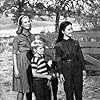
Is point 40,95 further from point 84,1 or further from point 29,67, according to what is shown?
point 84,1

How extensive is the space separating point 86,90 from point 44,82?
2793 mm

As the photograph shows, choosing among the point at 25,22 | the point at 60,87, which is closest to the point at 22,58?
the point at 25,22

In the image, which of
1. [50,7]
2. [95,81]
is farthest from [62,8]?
[95,81]

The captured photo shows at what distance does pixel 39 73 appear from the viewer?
3795 millimetres

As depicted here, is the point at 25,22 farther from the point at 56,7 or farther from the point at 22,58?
the point at 56,7

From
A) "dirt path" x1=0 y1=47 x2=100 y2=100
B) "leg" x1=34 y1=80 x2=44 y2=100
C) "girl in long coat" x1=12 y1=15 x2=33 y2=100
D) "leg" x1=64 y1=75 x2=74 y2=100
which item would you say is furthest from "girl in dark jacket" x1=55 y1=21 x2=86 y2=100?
"dirt path" x1=0 y1=47 x2=100 y2=100

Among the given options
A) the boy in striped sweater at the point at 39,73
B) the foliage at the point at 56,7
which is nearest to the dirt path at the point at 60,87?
the boy in striped sweater at the point at 39,73

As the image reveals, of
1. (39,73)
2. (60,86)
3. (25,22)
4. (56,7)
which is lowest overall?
(60,86)

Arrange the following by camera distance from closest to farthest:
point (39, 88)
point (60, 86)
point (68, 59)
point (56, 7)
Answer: point (39, 88) → point (68, 59) → point (60, 86) → point (56, 7)

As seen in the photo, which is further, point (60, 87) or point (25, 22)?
point (60, 87)

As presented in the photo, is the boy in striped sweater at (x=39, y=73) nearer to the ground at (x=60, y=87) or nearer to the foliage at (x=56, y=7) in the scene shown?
the ground at (x=60, y=87)

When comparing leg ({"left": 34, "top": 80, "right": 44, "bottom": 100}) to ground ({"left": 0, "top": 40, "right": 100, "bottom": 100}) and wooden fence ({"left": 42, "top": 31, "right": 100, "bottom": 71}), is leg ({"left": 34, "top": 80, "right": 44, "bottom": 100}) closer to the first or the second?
ground ({"left": 0, "top": 40, "right": 100, "bottom": 100})

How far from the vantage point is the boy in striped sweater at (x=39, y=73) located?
12.3 feet

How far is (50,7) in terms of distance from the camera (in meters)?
11.2
